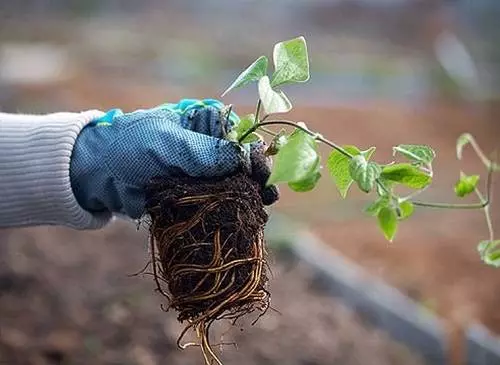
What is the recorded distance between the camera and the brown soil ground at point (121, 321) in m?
1.92

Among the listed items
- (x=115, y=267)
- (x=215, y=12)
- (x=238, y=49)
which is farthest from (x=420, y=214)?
(x=215, y=12)

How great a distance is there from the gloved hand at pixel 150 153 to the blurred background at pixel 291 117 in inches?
14.4

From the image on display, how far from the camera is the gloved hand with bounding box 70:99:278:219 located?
1.00 m

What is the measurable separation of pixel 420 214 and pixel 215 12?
20.0ft

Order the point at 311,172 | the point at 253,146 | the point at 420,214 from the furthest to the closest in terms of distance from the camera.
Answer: the point at 420,214 → the point at 253,146 → the point at 311,172

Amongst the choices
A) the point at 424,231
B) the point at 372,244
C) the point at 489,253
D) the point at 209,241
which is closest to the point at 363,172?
the point at 209,241

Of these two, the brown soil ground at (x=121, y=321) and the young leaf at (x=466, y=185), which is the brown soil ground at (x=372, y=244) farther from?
the young leaf at (x=466, y=185)

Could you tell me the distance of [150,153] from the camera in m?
1.01

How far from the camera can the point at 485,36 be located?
23.1 feet

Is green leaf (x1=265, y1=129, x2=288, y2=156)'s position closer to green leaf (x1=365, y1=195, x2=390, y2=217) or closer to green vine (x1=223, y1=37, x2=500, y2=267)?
green vine (x1=223, y1=37, x2=500, y2=267)

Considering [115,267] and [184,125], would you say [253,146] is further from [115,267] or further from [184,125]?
[115,267]

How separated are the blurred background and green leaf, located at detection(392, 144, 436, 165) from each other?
441mm

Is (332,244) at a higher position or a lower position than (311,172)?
lower

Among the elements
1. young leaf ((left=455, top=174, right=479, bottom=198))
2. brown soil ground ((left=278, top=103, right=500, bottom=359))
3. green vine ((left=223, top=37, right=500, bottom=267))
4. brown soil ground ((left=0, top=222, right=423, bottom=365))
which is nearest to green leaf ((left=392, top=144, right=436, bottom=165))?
green vine ((left=223, top=37, right=500, bottom=267))
